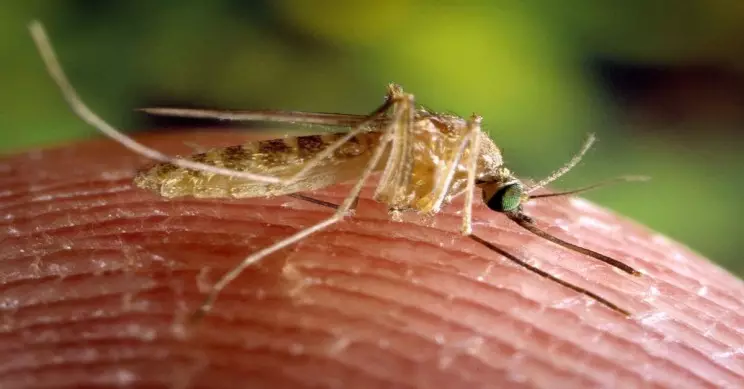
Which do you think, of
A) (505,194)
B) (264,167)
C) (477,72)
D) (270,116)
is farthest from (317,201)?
(477,72)

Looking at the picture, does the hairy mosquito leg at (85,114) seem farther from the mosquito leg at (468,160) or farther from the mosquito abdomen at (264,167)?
the mosquito leg at (468,160)

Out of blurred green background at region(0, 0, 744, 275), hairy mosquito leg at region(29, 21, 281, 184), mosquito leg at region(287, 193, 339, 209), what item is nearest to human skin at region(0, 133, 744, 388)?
mosquito leg at region(287, 193, 339, 209)

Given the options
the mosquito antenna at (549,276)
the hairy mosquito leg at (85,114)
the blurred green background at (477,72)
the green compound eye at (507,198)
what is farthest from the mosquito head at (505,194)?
the blurred green background at (477,72)

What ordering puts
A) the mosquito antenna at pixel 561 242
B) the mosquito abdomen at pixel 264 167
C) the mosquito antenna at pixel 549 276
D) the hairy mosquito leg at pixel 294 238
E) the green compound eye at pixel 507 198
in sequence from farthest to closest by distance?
the green compound eye at pixel 507 198, the mosquito abdomen at pixel 264 167, the mosquito antenna at pixel 561 242, the mosquito antenna at pixel 549 276, the hairy mosquito leg at pixel 294 238

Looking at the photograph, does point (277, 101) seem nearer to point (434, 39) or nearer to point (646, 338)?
point (434, 39)

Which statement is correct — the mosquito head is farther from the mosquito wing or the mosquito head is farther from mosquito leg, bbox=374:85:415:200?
the mosquito wing

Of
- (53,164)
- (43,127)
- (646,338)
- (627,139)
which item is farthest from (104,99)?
(646,338)

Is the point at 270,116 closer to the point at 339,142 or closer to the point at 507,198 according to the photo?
the point at 339,142
